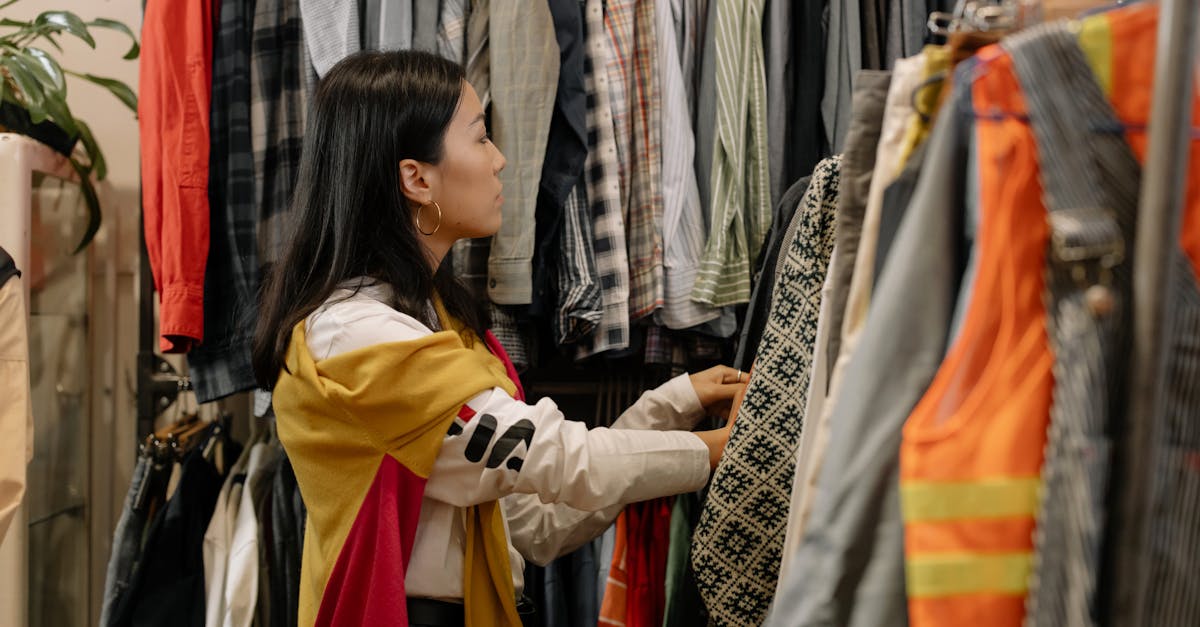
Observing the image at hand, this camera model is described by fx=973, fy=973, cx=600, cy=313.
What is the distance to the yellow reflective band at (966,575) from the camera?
1.73 ft

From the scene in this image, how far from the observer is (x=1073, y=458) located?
501 millimetres

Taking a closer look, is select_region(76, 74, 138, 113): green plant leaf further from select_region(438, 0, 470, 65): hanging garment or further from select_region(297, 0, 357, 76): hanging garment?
select_region(438, 0, 470, 65): hanging garment

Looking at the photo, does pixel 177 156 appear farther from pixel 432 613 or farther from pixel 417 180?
pixel 432 613

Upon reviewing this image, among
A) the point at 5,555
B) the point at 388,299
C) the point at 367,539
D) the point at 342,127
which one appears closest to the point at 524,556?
the point at 367,539

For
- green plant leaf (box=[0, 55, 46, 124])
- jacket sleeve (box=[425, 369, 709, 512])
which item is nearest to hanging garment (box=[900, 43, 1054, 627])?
jacket sleeve (box=[425, 369, 709, 512])

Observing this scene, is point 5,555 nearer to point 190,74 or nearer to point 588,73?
point 190,74

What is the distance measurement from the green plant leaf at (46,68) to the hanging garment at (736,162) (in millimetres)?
1081

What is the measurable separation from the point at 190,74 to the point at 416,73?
1.60 feet

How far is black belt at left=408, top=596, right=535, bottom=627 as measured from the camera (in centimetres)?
120

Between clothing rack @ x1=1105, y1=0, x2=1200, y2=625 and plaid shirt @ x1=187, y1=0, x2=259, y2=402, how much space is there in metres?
1.31

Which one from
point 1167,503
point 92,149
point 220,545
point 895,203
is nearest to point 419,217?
point 220,545

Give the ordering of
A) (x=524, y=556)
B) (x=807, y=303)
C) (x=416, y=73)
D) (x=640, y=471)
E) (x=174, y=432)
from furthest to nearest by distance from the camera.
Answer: (x=174, y=432)
(x=524, y=556)
(x=416, y=73)
(x=640, y=471)
(x=807, y=303)

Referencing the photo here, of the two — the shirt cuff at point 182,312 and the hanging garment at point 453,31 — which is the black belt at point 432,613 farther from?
the hanging garment at point 453,31

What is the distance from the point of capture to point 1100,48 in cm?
55
